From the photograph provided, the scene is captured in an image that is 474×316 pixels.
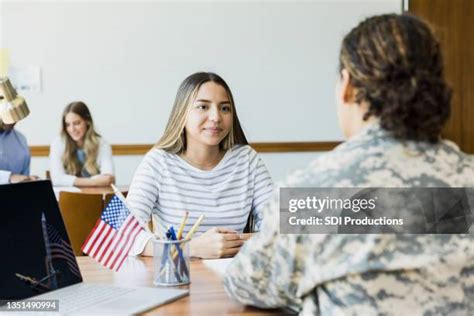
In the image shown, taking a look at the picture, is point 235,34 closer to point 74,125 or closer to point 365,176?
point 74,125

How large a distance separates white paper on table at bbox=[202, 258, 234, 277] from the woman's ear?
671 millimetres

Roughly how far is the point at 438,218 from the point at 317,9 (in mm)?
5381

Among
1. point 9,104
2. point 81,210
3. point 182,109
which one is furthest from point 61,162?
point 9,104

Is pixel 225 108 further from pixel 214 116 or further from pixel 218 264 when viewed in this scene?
pixel 218 264

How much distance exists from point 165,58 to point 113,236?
4.59m

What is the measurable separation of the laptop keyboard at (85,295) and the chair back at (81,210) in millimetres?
1914

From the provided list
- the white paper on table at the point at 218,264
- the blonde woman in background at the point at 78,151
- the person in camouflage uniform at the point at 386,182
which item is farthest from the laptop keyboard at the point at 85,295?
the blonde woman in background at the point at 78,151

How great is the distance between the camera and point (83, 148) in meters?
5.22

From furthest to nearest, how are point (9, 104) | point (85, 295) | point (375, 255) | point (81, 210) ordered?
point (81, 210), point (9, 104), point (85, 295), point (375, 255)

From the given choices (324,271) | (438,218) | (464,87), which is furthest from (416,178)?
(464,87)

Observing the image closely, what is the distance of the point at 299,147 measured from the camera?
6.45m

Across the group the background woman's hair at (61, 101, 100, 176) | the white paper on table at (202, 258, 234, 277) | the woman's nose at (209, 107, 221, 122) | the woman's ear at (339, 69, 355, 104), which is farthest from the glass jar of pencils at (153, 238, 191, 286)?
the background woman's hair at (61, 101, 100, 176)

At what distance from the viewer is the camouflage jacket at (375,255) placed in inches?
46.2

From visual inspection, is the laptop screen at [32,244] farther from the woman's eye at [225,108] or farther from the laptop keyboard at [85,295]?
the woman's eye at [225,108]
